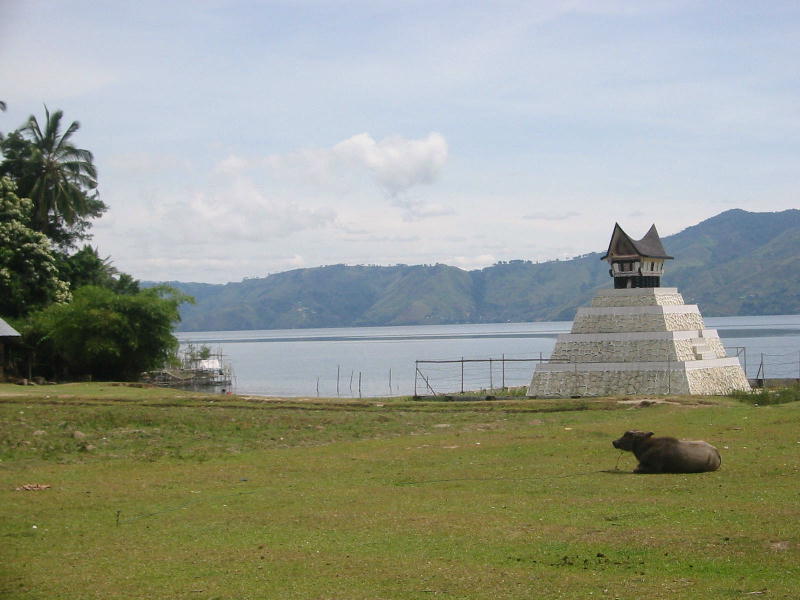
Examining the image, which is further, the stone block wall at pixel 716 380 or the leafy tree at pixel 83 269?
the leafy tree at pixel 83 269

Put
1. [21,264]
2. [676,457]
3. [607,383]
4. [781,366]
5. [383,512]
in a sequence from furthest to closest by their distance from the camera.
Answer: [781,366], [21,264], [607,383], [676,457], [383,512]

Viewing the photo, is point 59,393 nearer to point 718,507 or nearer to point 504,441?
point 504,441

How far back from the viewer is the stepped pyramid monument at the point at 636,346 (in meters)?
55.9

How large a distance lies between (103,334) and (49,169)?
57.6ft

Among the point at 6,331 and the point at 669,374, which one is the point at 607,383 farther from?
the point at 6,331

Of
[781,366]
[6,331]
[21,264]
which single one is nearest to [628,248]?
[6,331]

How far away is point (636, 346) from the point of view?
57.0 m

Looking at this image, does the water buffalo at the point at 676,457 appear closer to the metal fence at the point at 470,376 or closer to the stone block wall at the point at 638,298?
the stone block wall at the point at 638,298

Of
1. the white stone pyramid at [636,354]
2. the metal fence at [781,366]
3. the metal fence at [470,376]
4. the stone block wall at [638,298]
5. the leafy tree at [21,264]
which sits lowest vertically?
the metal fence at [470,376]

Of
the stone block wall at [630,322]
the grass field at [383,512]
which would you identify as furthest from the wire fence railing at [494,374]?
the grass field at [383,512]

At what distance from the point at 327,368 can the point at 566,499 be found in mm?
146496

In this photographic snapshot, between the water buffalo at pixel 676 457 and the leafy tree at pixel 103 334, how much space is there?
50914 millimetres

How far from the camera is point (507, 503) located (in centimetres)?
1625

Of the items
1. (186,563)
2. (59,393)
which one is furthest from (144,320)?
(186,563)
